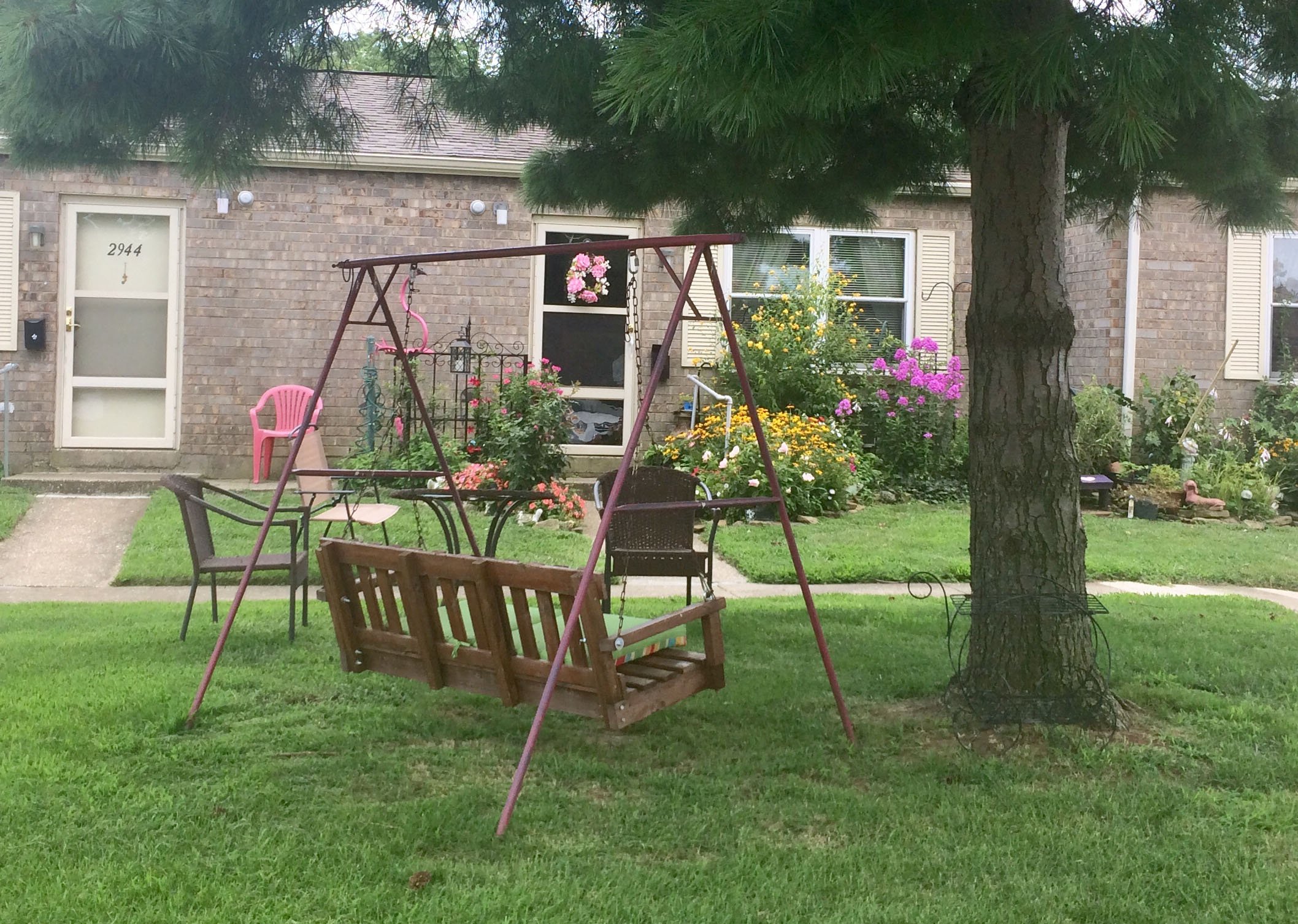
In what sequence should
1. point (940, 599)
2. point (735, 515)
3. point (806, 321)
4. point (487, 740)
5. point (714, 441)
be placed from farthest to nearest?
point (806, 321), point (714, 441), point (735, 515), point (940, 599), point (487, 740)

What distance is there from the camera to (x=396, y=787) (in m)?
3.64

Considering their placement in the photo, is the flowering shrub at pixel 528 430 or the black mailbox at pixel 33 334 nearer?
the flowering shrub at pixel 528 430

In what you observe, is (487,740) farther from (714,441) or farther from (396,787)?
(714,441)

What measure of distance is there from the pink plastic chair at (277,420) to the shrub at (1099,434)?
23.9 ft

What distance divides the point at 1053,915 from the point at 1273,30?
248cm

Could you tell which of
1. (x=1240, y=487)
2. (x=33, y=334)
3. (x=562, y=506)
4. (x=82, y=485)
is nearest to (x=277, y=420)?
(x=82, y=485)

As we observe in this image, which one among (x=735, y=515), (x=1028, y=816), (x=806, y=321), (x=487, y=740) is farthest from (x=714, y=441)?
(x=1028, y=816)

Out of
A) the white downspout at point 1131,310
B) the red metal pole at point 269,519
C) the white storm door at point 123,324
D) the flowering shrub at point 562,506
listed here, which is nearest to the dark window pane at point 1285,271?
the white downspout at point 1131,310

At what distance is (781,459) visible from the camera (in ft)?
31.2

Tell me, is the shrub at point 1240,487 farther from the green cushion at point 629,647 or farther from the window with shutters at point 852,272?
the green cushion at point 629,647

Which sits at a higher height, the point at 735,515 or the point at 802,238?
the point at 802,238

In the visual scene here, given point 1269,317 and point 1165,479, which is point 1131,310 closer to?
point 1269,317

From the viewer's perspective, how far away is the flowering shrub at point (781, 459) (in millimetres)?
9430

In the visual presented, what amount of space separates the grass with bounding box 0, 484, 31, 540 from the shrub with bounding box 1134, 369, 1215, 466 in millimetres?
10072
